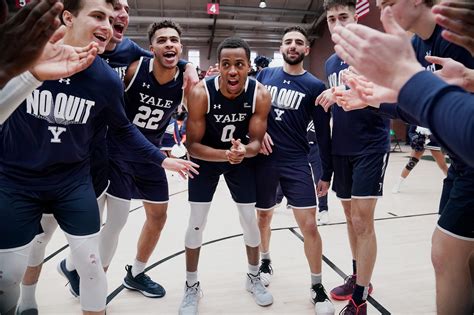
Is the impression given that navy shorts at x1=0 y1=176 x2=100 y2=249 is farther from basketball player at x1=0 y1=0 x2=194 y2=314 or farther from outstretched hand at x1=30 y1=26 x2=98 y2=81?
outstretched hand at x1=30 y1=26 x2=98 y2=81

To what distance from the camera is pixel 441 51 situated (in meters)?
1.91

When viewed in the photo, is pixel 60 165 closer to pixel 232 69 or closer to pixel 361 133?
pixel 232 69

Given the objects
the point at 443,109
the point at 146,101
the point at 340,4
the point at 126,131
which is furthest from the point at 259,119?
the point at 443,109

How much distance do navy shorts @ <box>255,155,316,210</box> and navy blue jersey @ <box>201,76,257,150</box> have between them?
1.16 feet

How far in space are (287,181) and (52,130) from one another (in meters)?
1.89

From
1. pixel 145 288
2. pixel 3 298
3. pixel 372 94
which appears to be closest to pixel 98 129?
pixel 3 298

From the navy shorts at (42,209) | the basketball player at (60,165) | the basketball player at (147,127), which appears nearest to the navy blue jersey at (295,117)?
the basketball player at (147,127)

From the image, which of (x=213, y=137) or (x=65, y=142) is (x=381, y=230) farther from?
(x=65, y=142)

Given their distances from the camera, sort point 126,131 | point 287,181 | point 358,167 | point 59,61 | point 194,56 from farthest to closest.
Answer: point 194,56, point 287,181, point 358,167, point 126,131, point 59,61

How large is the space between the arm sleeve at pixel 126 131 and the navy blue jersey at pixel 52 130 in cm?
12

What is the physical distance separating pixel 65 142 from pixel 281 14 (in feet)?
61.5

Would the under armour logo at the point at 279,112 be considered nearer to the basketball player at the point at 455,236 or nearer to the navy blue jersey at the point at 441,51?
the navy blue jersey at the point at 441,51

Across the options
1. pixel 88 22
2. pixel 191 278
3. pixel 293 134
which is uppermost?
pixel 88 22

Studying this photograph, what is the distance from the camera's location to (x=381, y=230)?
470 cm
